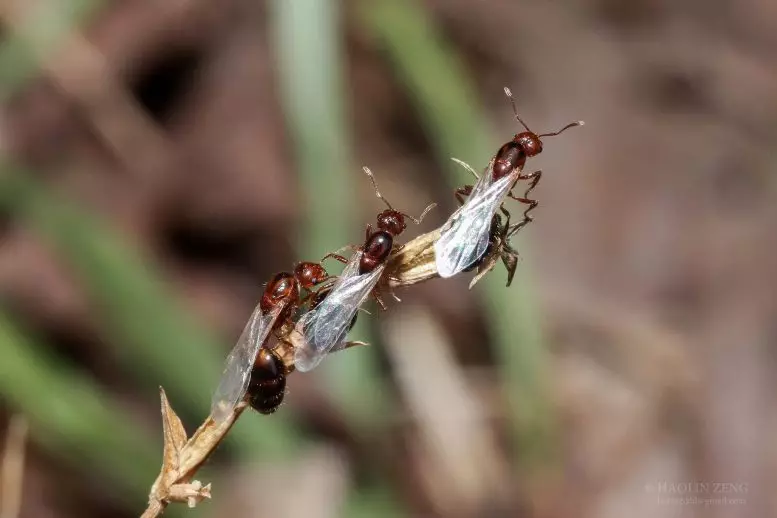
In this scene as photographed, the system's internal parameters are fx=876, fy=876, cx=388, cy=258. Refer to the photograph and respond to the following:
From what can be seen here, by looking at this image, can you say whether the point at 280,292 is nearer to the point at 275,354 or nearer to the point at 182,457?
the point at 275,354

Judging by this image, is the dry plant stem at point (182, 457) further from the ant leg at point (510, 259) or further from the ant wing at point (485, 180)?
the ant wing at point (485, 180)

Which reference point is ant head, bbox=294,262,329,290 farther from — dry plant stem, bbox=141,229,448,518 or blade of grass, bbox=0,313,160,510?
blade of grass, bbox=0,313,160,510

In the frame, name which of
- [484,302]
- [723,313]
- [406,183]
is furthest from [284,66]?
[723,313]

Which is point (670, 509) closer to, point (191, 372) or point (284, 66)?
point (191, 372)

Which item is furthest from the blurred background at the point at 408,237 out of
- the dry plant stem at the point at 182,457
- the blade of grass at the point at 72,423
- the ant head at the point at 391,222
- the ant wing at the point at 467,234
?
the dry plant stem at the point at 182,457

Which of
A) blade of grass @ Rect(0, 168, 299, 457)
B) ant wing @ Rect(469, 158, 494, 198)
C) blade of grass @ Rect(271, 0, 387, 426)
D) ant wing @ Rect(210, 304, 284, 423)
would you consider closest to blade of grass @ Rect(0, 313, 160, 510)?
blade of grass @ Rect(0, 168, 299, 457)

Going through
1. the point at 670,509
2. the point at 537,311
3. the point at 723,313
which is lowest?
the point at 670,509

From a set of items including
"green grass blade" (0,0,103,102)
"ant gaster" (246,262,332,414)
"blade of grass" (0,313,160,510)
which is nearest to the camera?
"ant gaster" (246,262,332,414)
